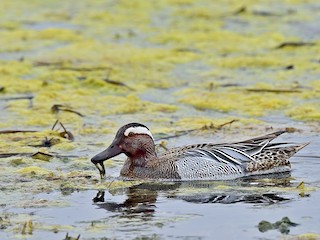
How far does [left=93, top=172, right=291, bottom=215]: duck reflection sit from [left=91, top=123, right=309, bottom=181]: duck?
0.16m

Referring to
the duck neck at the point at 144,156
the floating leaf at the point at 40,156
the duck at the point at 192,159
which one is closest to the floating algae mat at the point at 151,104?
the floating leaf at the point at 40,156

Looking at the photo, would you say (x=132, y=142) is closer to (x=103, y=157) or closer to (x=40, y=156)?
(x=103, y=157)

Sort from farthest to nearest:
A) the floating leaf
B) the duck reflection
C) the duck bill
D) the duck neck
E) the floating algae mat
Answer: the floating leaf → the duck neck → the duck bill → the duck reflection → the floating algae mat

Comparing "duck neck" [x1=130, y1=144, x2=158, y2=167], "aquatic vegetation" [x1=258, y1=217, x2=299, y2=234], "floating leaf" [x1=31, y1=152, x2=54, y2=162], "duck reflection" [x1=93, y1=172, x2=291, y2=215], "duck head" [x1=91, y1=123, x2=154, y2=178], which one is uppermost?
"duck head" [x1=91, y1=123, x2=154, y2=178]

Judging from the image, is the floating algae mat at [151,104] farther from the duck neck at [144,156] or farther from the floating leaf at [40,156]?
the duck neck at [144,156]

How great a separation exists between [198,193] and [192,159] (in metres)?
0.75

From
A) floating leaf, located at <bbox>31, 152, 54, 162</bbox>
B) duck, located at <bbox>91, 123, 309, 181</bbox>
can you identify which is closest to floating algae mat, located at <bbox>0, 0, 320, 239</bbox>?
floating leaf, located at <bbox>31, 152, 54, 162</bbox>

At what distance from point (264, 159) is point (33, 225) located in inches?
119

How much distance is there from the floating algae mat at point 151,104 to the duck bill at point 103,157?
92 millimetres

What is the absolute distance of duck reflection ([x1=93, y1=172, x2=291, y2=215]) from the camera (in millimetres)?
9188

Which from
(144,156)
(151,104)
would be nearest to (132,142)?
(144,156)

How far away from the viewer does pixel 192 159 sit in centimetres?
1036

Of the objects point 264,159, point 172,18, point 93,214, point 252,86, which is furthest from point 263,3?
point 93,214

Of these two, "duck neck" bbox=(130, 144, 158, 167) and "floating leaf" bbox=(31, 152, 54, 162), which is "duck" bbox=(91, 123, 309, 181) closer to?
"duck neck" bbox=(130, 144, 158, 167)
